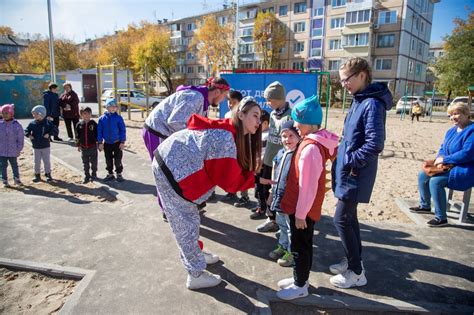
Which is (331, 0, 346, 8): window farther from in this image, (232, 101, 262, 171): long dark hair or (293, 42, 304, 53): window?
(232, 101, 262, 171): long dark hair

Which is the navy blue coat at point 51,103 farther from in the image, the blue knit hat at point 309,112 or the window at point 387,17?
the window at point 387,17

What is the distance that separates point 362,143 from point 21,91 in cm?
1932

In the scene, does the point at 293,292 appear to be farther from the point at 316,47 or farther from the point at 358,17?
the point at 316,47

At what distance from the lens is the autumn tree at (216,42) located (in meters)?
48.3

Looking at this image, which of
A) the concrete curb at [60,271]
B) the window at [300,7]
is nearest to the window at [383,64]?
the window at [300,7]

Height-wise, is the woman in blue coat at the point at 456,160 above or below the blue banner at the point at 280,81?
below

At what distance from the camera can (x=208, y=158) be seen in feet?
8.04

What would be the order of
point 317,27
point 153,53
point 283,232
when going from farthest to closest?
point 153,53 → point 317,27 → point 283,232

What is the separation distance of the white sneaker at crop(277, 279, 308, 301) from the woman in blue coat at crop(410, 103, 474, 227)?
272 centimetres

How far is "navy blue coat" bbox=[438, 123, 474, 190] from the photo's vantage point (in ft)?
13.9

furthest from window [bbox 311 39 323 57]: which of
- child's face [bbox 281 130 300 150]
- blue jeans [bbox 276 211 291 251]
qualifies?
child's face [bbox 281 130 300 150]

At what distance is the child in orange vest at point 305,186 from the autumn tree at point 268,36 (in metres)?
47.8

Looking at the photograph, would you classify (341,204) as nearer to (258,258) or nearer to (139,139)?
(258,258)

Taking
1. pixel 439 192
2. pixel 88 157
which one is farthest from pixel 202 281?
pixel 88 157
